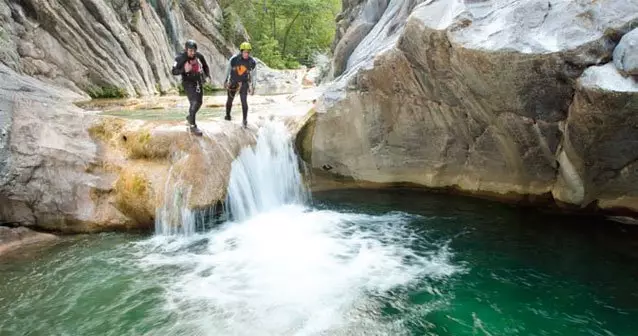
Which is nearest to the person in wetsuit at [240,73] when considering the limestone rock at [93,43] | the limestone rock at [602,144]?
the limestone rock at [602,144]

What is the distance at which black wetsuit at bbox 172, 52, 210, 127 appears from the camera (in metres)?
8.55

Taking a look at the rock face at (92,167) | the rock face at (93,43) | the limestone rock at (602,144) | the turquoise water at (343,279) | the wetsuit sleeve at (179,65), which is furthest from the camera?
the rock face at (93,43)

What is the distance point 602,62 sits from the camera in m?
6.65

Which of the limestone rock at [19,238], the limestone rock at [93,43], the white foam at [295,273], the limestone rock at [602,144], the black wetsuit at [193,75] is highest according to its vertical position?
the limestone rock at [93,43]

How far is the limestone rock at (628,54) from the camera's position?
6016mm

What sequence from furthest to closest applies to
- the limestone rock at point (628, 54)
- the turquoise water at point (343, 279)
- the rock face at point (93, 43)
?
the rock face at point (93, 43), the limestone rock at point (628, 54), the turquoise water at point (343, 279)

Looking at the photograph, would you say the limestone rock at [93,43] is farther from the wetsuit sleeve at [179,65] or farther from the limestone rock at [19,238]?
the wetsuit sleeve at [179,65]

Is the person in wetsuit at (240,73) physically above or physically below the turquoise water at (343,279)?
above

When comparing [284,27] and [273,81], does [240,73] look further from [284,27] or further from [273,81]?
[284,27]

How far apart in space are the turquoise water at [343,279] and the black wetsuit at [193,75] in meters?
2.62

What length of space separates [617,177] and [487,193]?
8.39 feet

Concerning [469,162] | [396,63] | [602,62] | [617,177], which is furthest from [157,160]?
[617,177]

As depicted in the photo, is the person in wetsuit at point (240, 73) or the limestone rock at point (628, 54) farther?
the person in wetsuit at point (240, 73)

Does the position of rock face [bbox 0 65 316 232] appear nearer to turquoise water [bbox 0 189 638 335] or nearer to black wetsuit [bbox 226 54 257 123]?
turquoise water [bbox 0 189 638 335]
